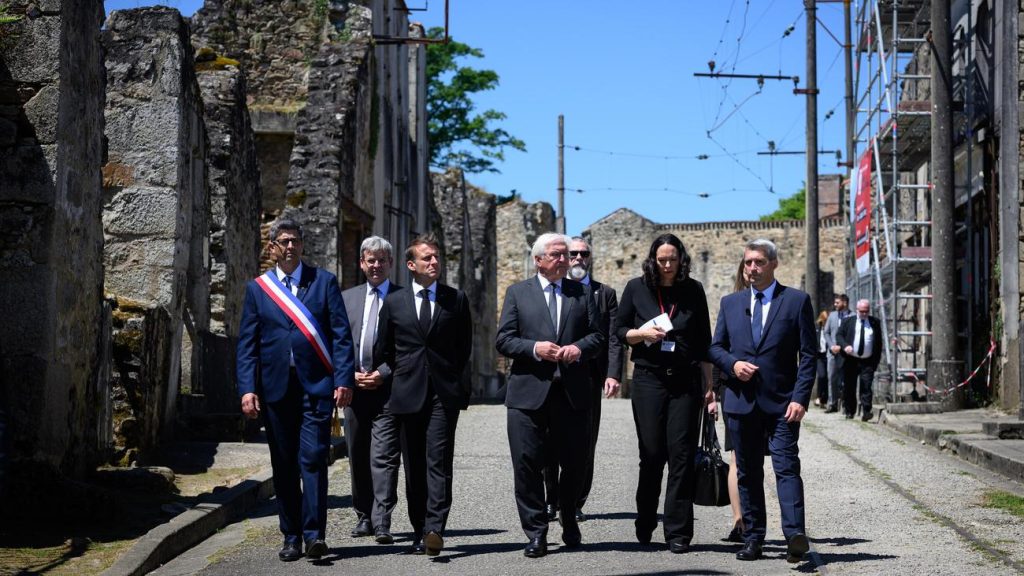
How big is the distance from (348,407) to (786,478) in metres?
2.56

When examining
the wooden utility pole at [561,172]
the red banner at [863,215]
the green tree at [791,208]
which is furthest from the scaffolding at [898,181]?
the green tree at [791,208]

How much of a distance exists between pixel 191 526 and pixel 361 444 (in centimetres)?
107

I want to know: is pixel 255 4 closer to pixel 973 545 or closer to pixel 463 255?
pixel 463 255

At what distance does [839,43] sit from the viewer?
33688 mm

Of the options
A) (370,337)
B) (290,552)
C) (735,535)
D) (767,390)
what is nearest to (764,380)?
(767,390)

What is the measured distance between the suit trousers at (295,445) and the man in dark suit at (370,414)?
635 millimetres

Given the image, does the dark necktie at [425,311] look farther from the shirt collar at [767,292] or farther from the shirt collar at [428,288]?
the shirt collar at [767,292]

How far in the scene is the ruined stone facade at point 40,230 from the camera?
8.68m

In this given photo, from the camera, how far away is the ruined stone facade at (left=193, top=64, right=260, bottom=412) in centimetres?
1570

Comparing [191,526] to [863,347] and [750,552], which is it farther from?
[863,347]

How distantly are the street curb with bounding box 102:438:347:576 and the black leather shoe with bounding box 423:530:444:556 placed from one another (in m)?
1.38

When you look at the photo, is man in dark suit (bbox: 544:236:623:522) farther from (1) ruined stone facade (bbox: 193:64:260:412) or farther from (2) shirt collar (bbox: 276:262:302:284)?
(1) ruined stone facade (bbox: 193:64:260:412)

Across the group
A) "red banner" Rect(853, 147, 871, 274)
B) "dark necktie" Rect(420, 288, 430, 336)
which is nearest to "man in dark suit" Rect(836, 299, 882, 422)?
"red banner" Rect(853, 147, 871, 274)

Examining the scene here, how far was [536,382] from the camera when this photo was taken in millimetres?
7969
